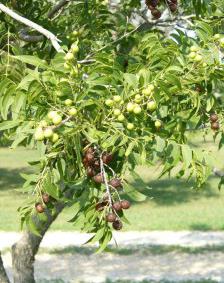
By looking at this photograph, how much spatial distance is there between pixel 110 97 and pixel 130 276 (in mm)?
8331

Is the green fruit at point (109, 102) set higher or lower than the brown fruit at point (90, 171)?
higher

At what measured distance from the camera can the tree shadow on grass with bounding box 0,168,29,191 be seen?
75.6 ft

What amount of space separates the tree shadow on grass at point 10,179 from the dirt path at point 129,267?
10.9 meters

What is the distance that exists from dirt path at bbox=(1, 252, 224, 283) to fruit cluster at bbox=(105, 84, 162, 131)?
7.79 metres

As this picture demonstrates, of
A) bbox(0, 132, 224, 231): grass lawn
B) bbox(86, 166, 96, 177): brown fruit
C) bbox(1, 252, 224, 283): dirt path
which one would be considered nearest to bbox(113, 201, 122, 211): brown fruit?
bbox(86, 166, 96, 177): brown fruit

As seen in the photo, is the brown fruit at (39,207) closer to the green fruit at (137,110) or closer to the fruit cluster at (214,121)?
the green fruit at (137,110)

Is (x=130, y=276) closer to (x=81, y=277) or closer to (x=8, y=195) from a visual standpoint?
(x=81, y=277)

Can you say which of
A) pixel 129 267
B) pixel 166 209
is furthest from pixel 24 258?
pixel 166 209

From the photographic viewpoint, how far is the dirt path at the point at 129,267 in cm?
1066

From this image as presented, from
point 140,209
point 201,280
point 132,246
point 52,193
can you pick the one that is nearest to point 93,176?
point 52,193

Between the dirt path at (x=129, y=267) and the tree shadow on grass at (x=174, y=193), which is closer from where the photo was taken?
the dirt path at (x=129, y=267)

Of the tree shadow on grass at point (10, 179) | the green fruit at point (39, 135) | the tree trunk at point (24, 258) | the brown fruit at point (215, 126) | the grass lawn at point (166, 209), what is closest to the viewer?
the green fruit at point (39, 135)

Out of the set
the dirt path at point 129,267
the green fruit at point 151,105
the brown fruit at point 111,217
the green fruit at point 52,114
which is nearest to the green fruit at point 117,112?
the green fruit at point 151,105

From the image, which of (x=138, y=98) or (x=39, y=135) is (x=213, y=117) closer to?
(x=138, y=98)
